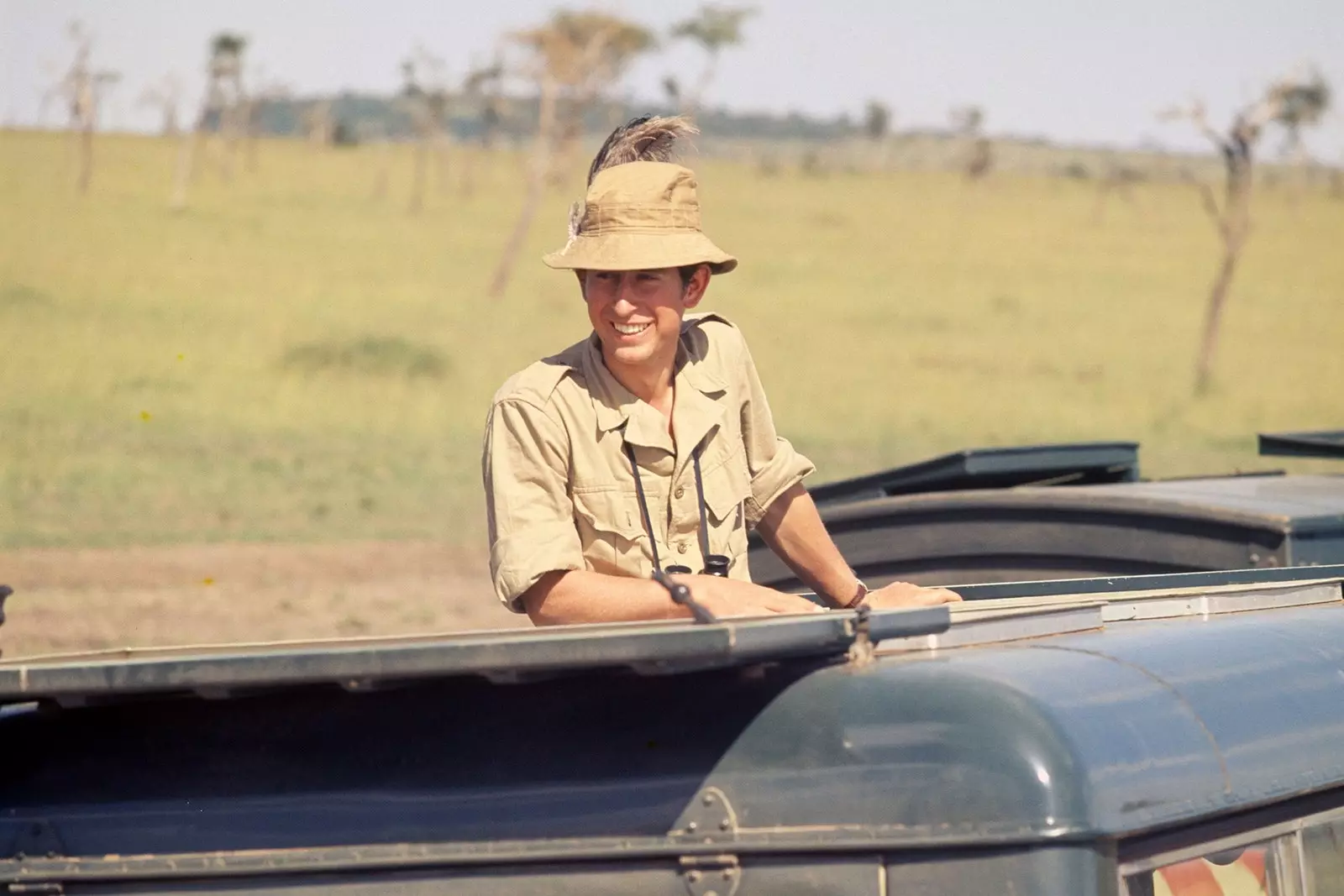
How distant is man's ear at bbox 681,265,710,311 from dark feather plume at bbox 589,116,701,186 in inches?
9.4

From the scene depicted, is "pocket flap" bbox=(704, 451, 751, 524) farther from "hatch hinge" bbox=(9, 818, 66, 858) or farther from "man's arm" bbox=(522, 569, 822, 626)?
"hatch hinge" bbox=(9, 818, 66, 858)

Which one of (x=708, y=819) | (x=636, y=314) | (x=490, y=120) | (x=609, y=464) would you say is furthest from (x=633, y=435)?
(x=490, y=120)

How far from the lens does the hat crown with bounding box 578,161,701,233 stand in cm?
305

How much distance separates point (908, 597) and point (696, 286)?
0.63 meters

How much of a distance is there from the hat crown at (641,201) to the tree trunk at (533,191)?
2941 centimetres

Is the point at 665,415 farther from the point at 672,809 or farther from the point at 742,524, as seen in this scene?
the point at 672,809

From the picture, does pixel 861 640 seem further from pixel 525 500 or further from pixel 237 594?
pixel 237 594

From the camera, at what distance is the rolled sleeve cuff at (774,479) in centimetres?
333

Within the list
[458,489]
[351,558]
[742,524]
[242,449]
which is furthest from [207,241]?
[742,524]

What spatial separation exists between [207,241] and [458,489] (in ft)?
64.7

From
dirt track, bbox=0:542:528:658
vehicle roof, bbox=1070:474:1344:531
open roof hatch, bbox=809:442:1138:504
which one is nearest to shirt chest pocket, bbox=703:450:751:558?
vehicle roof, bbox=1070:474:1344:531

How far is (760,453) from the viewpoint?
10.9ft

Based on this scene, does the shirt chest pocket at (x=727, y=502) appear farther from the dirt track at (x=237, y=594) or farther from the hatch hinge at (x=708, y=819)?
the dirt track at (x=237, y=594)

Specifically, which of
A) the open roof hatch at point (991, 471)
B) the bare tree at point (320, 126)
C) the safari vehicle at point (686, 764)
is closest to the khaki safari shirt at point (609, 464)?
the safari vehicle at point (686, 764)
